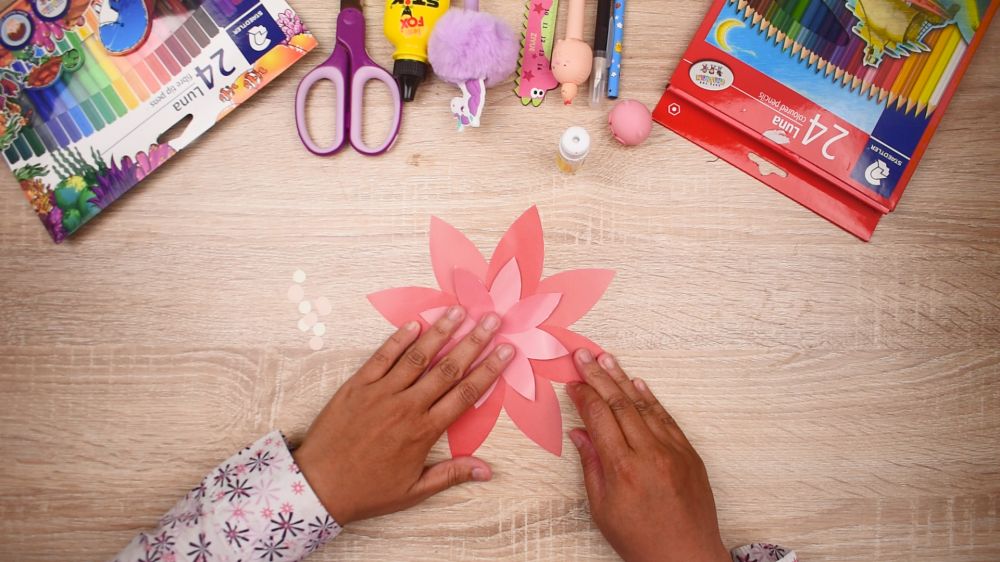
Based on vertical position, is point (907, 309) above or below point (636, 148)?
below

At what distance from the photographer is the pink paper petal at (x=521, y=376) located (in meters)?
0.76

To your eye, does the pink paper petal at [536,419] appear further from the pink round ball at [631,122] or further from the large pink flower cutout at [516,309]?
the pink round ball at [631,122]

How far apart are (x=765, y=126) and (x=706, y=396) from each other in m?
0.32

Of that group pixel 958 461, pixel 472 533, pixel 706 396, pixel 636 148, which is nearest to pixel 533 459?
pixel 472 533

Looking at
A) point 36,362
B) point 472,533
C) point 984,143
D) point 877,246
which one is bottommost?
point 472,533

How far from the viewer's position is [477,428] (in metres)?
0.76

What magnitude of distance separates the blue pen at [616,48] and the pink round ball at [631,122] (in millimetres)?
27

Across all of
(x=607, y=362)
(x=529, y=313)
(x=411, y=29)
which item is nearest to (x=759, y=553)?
(x=607, y=362)

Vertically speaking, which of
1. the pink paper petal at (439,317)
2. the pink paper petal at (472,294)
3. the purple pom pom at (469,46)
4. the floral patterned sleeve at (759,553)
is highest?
the purple pom pom at (469,46)

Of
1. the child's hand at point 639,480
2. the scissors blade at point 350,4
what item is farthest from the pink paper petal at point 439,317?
the scissors blade at point 350,4

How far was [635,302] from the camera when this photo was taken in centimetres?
77

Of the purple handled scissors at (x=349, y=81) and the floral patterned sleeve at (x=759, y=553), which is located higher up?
the purple handled scissors at (x=349, y=81)

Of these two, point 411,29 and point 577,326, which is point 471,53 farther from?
point 577,326

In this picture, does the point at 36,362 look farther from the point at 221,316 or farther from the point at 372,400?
the point at 372,400
